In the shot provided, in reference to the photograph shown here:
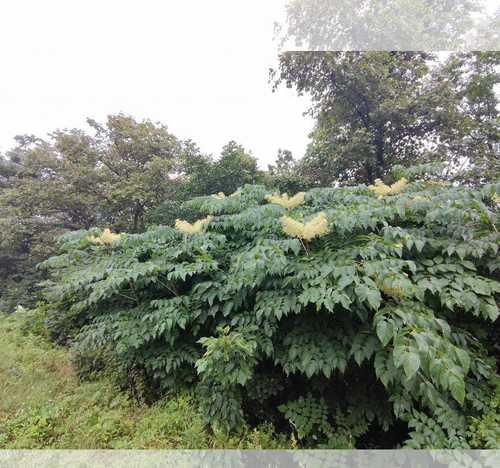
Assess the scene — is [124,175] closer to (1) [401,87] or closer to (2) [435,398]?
(1) [401,87]

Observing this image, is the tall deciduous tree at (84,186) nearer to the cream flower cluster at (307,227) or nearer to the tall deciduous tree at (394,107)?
the tall deciduous tree at (394,107)

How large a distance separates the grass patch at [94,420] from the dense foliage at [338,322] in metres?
0.13

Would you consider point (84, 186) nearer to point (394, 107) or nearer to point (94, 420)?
point (94, 420)

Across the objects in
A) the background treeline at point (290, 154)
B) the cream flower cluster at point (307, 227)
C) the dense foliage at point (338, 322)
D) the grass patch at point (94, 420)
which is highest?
the background treeline at point (290, 154)

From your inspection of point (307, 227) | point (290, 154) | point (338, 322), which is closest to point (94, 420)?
point (338, 322)

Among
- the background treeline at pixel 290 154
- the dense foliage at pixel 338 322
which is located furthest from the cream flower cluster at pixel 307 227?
the background treeline at pixel 290 154

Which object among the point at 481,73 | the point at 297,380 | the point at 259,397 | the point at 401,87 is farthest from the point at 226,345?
the point at 481,73

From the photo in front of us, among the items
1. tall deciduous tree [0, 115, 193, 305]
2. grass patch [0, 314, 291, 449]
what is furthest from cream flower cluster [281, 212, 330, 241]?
tall deciduous tree [0, 115, 193, 305]

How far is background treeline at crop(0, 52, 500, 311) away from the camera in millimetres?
4840

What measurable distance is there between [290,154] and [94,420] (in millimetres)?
5937

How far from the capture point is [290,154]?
6.36m

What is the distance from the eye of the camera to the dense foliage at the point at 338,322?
1.29m

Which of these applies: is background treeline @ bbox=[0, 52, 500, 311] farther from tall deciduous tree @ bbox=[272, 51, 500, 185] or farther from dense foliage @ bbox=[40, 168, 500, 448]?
dense foliage @ bbox=[40, 168, 500, 448]

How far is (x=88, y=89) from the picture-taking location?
3230mm
